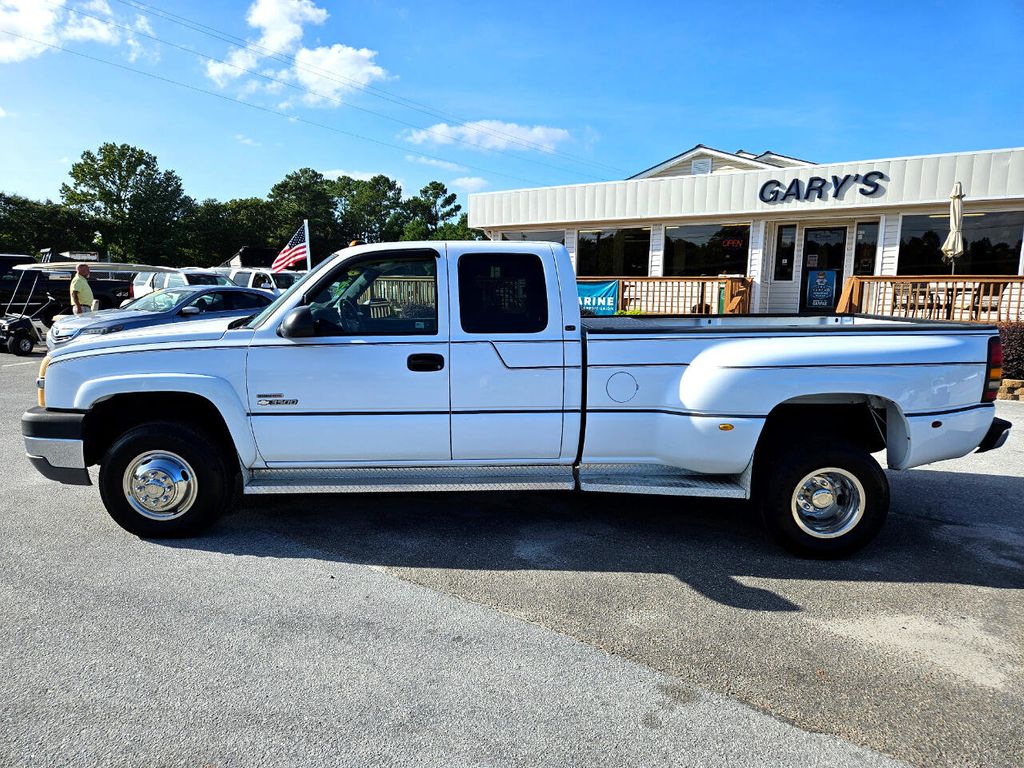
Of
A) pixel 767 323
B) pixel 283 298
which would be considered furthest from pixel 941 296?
pixel 283 298

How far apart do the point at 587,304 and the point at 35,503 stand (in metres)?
13.7

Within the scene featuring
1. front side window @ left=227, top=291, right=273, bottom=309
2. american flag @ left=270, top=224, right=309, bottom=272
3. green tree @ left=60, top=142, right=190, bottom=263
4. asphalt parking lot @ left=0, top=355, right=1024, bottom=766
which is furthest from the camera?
green tree @ left=60, top=142, right=190, bottom=263

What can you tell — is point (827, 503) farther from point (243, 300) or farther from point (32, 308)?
point (32, 308)

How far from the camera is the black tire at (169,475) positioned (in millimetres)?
4348

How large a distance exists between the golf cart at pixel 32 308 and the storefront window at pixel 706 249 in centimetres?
1458

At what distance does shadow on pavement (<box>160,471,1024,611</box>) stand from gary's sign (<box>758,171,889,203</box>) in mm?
10981

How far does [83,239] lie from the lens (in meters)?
54.6

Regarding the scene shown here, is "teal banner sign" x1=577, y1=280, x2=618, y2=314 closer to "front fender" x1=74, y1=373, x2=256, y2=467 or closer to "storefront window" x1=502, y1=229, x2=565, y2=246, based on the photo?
"storefront window" x1=502, y1=229, x2=565, y2=246

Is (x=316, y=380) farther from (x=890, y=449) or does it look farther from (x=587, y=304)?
(x=587, y=304)

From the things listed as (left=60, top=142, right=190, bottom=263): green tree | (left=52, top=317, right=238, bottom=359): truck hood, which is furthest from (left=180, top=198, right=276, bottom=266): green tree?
(left=52, top=317, right=238, bottom=359): truck hood

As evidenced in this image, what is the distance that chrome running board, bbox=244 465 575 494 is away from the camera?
4.32 metres

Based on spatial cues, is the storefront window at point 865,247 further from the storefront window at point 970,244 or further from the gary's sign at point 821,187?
the gary's sign at point 821,187

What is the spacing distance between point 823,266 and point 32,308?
19.2 metres

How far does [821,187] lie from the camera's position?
15.4 metres
